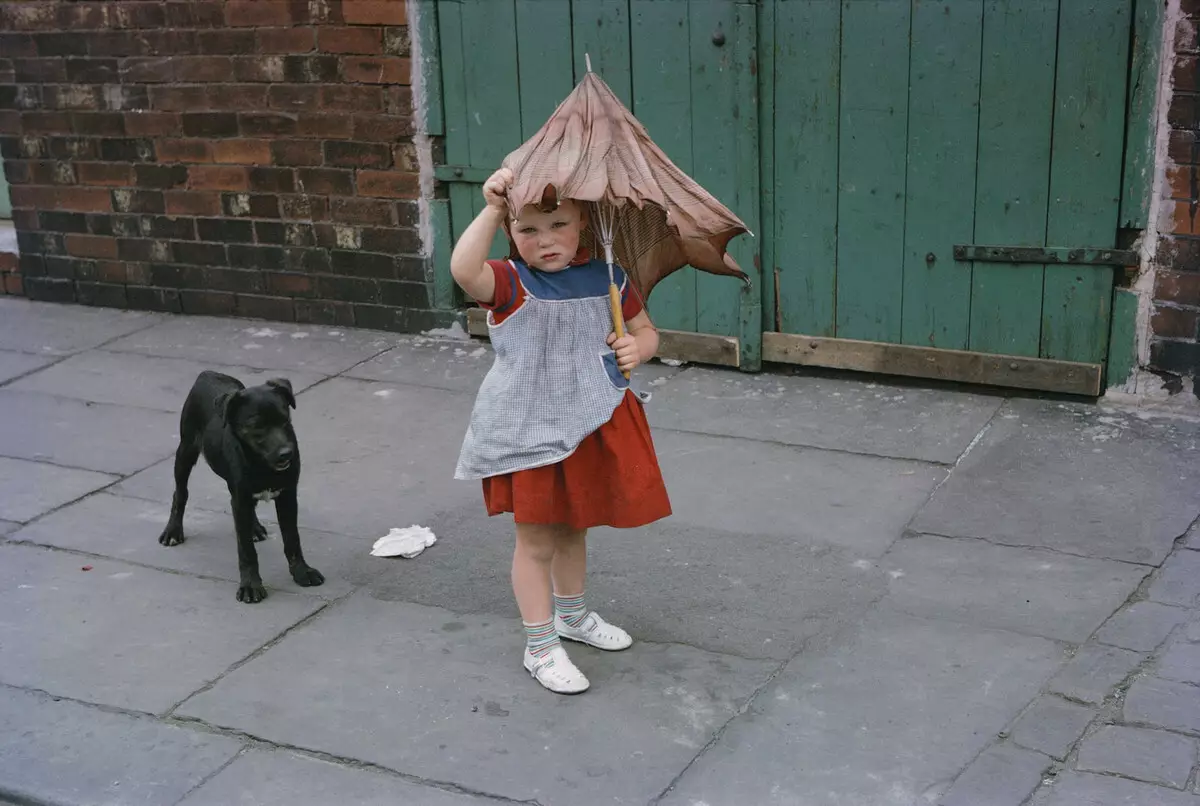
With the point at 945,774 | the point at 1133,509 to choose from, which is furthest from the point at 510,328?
the point at 1133,509

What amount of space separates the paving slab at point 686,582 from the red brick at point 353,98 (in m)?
2.77

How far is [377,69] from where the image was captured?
6992mm

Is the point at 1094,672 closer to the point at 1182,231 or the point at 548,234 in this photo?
the point at 548,234

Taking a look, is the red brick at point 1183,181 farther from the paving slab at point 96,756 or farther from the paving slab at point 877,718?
the paving slab at point 96,756

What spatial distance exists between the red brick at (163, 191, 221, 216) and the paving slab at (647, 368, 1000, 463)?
291 centimetres

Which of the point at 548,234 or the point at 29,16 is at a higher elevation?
the point at 29,16

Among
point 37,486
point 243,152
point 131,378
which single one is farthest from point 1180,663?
point 243,152

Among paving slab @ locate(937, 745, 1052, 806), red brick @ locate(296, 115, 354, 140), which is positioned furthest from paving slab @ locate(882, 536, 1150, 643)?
red brick @ locate(296, 115, 354, 140)

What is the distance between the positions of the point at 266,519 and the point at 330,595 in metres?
0.77

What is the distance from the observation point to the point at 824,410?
612cm

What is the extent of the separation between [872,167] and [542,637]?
9.77 feet

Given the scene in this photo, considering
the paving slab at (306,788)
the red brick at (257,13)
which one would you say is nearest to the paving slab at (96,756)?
the paving slab at (306,788)

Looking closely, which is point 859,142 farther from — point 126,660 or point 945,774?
point 126,660

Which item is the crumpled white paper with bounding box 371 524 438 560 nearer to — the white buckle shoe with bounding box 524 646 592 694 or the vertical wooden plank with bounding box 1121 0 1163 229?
the white buckle shoe with bounding box 524 646 592 694
